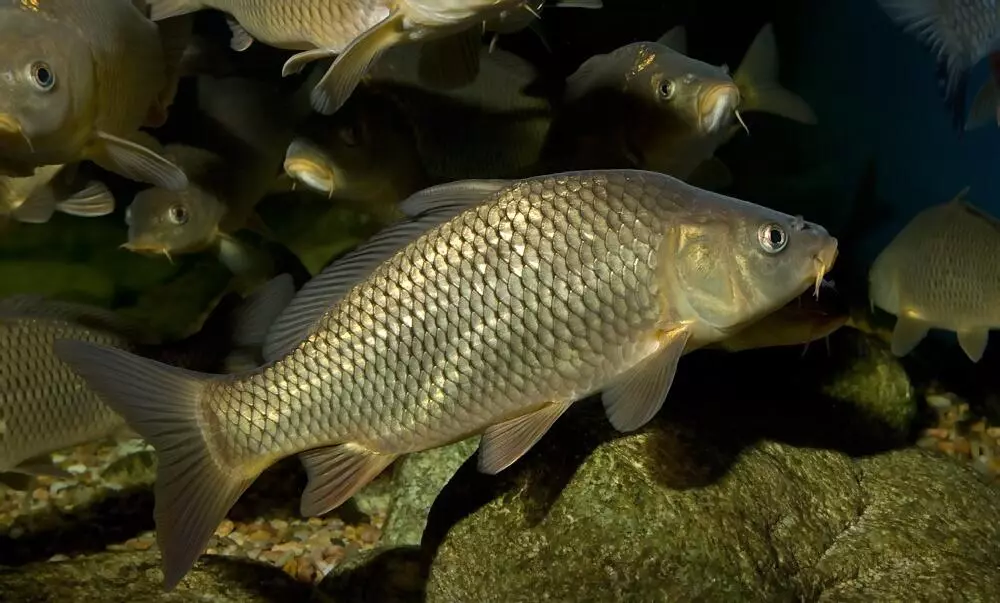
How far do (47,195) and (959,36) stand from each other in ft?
11.8

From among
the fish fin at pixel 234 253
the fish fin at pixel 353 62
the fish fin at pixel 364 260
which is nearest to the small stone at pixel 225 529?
the fish fin at pixel 234 253

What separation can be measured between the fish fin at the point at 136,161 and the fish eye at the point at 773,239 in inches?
67.3

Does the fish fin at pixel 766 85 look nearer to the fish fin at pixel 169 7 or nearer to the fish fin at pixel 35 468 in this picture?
the fish fin at pixel 169 7

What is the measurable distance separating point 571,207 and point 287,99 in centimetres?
233

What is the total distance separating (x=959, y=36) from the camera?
322 centimetres

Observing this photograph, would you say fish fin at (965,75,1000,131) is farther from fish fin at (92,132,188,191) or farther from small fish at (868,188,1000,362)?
fish fin at (92,132,188,191)

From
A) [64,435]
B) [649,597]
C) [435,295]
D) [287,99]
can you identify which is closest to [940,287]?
[649,597]

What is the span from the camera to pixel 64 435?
3.33 m

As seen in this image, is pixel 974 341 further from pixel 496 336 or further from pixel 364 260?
pixel 364 260

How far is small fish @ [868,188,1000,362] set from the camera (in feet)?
12.7

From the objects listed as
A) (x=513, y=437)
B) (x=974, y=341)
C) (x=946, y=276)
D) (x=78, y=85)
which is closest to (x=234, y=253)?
(x=78, y=85)

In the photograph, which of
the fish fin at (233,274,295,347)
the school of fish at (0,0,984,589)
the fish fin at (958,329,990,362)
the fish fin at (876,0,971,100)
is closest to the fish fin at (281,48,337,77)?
the school of fish at (0,0,984,589)

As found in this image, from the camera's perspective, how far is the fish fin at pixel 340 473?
2195mm

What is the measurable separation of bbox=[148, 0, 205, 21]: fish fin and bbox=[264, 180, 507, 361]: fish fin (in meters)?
1.26
